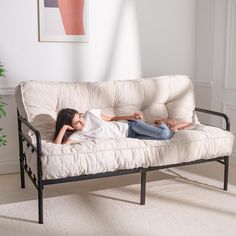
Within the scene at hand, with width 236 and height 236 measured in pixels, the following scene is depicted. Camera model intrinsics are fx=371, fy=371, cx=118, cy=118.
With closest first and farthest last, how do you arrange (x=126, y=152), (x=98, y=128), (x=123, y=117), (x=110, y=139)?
(x=126, y=152)
(x=110, y=139)
(x=98, y=128)
(x=123, y=117)

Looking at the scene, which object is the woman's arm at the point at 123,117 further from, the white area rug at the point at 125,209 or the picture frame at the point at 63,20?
the picture frame at the point at 63,20

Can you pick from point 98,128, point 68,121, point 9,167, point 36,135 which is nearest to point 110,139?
point 98,128

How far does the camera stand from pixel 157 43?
152 inches

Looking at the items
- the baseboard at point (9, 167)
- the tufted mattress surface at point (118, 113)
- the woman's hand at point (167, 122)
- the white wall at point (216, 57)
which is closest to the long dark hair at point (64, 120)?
the tufted mattress surface at point (118, 113)

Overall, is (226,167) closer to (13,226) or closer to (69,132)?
(69,132)

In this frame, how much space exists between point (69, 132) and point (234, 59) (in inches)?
73.9

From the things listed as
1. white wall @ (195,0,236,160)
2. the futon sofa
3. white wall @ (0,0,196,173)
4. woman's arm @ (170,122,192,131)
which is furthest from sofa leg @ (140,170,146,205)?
white wall @ (195,0,236,160)

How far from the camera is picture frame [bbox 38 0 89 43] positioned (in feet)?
10.9

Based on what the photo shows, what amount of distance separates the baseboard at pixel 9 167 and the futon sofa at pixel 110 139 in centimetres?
45

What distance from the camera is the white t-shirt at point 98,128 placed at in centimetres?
274

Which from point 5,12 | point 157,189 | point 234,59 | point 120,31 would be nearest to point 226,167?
point 157,189

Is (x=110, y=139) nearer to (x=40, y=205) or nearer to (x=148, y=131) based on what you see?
(x=148, y=131)

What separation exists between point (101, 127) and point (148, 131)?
36 centimetres

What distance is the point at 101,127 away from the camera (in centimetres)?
281
